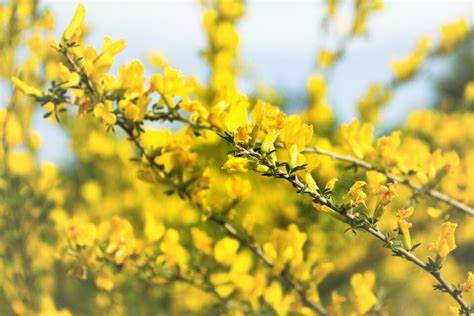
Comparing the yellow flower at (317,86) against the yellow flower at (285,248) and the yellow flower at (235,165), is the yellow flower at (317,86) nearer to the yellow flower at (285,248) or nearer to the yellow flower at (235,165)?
the yellow flower at (285,248)

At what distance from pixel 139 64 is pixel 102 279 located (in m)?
0.33

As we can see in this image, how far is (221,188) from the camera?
5.44 feet

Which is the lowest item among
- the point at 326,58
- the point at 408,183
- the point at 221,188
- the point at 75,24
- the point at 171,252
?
the point at 221,188

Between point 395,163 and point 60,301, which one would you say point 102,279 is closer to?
point 395,163

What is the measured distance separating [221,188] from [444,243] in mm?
1063

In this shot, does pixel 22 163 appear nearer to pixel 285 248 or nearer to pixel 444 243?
pixel 285 248

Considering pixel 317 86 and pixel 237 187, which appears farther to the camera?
pixel 317 86

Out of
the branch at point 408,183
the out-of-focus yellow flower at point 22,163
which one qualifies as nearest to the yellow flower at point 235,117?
the branch at point 408,183

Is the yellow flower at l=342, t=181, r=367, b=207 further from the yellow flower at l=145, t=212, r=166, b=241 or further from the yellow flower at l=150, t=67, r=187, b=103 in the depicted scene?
the yellow flower at l=145, t=212, r=166, b=241

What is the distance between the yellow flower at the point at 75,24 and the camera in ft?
2.23

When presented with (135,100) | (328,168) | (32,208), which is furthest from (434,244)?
(32,208)

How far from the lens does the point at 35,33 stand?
132cm

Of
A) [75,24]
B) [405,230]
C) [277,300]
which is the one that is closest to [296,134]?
[405,230]

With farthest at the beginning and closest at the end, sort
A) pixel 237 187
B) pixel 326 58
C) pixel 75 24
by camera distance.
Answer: pixel 326 58, pixel 237 187, pixel 75 24
